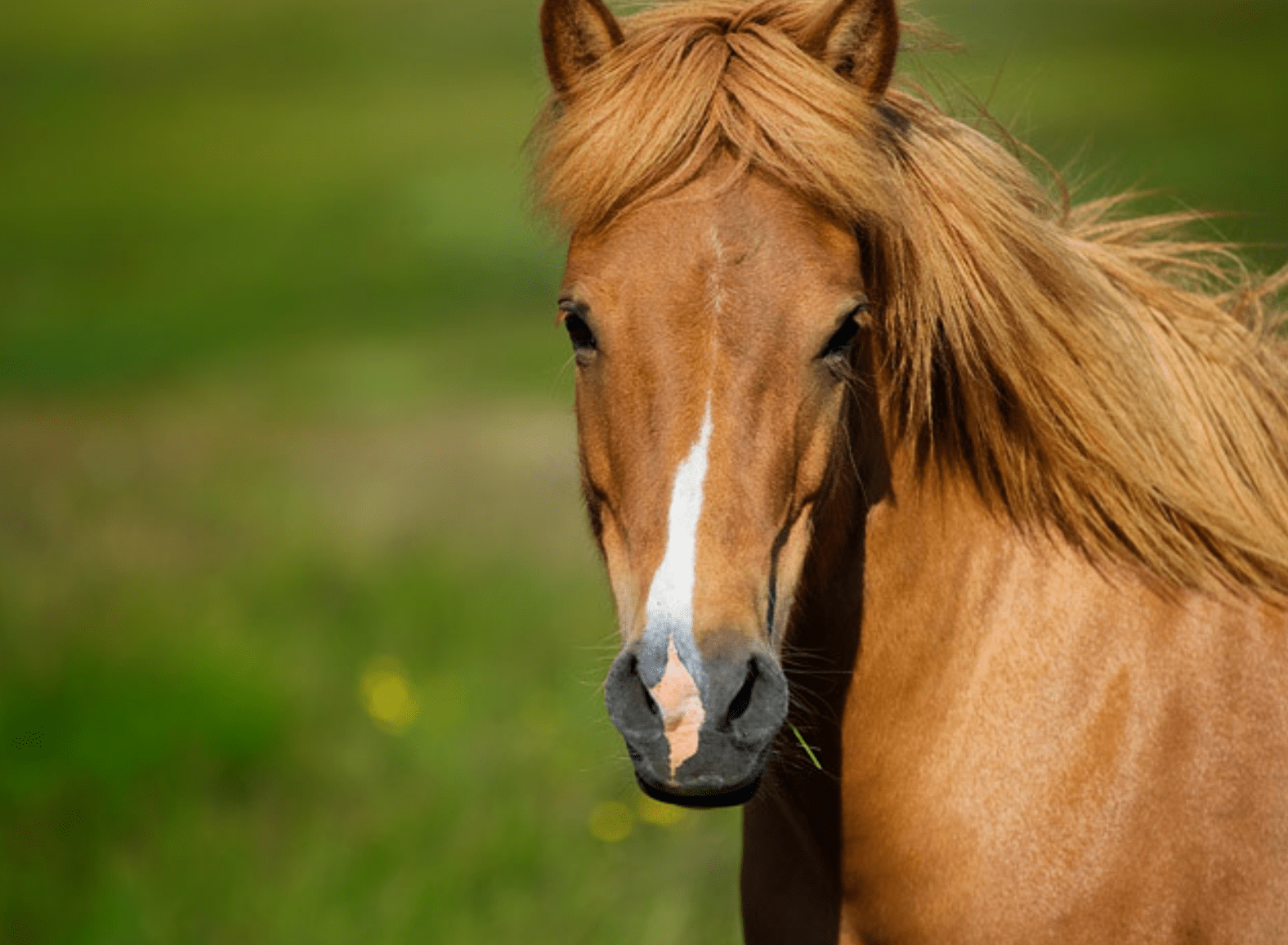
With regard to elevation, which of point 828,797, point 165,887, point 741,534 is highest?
point 741,534

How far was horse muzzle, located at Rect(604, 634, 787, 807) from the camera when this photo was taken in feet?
7.31

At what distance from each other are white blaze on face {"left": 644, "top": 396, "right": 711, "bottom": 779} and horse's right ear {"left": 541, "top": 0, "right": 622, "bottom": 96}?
0.85 m

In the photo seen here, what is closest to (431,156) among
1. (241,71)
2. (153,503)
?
(241,71)

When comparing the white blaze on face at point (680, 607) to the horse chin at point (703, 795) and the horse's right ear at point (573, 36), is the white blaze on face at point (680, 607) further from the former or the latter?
the horse's right ear at point (573, 36)

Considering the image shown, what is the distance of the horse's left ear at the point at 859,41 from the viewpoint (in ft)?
8.70

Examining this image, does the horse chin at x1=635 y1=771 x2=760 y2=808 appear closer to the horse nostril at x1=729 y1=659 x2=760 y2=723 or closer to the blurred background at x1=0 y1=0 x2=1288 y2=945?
the horse nostril at x1=729 y1=659 x2=760 y2=723

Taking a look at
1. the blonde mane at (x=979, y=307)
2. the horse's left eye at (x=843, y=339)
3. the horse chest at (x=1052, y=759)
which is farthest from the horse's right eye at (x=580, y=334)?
the horse chest at (x=1052, y=759)

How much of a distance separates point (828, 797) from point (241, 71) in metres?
34.0

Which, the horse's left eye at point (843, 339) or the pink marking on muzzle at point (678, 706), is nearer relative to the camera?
the pink marking on muzzle at point (678, 706)

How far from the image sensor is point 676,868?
5.23m

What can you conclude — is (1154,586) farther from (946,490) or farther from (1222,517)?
(946,490)

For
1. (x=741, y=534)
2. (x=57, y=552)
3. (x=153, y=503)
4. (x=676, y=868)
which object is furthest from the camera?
(x=153, y=503)

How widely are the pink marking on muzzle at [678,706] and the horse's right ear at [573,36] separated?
1256 millimetres

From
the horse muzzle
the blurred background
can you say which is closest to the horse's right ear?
the blurred background
